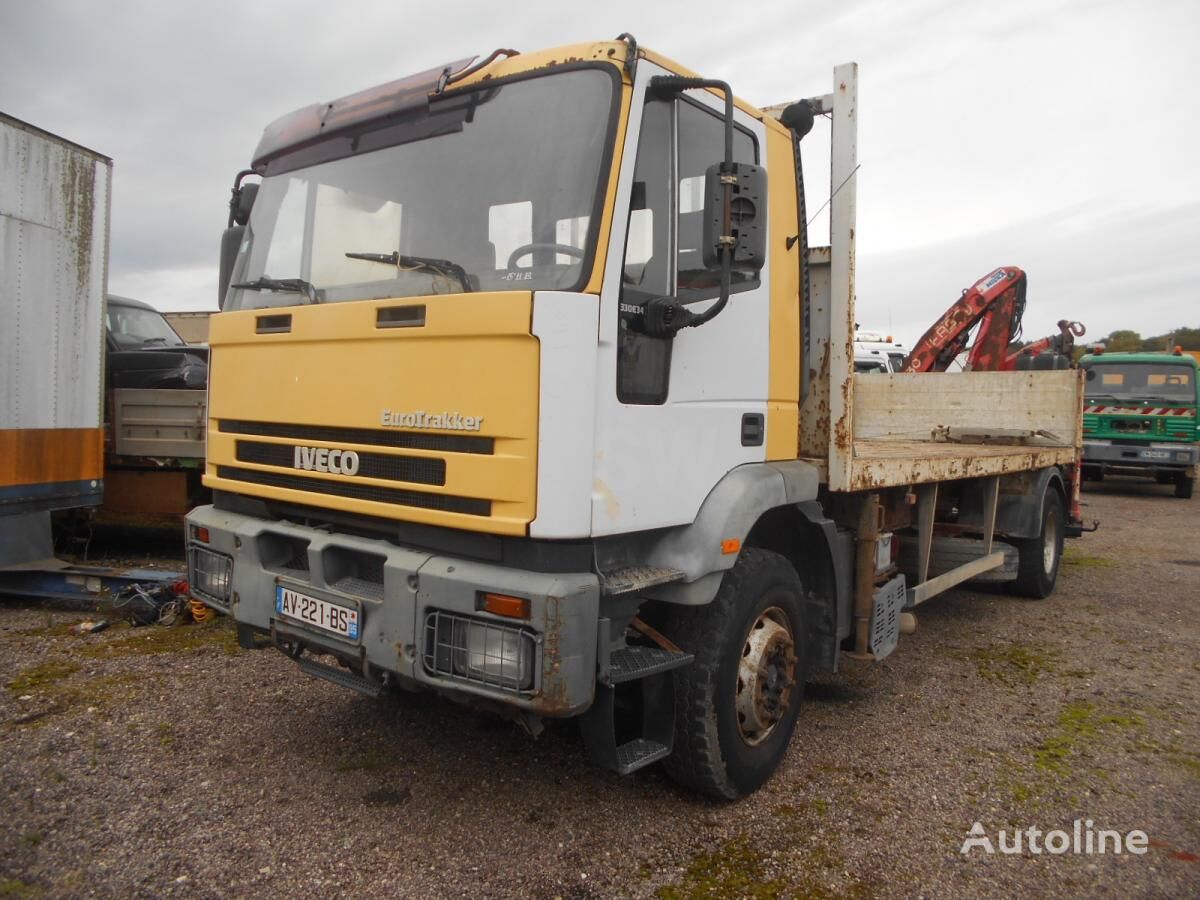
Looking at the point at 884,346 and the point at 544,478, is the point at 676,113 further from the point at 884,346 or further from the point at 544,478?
the point at 884,346

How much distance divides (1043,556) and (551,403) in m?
5.90

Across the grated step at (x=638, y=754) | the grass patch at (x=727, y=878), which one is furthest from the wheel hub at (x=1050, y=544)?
the grated step at (x=638, y=754)

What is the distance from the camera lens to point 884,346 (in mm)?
17062

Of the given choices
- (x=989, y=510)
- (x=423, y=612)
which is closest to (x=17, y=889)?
(x=423, y=612)

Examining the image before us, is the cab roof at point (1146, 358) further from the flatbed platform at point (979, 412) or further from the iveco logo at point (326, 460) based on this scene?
the iveco logo at point (326, 460)

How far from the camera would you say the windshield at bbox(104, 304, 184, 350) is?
8.43 m

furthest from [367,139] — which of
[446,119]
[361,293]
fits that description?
[361,293]

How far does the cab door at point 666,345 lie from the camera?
9.23ft

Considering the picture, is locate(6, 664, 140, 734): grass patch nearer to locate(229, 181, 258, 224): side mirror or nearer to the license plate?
the license plate

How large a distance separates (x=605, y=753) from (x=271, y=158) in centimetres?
284

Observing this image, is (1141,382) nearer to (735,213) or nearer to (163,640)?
(735,213)

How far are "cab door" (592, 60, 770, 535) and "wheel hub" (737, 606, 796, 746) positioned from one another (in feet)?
2.28

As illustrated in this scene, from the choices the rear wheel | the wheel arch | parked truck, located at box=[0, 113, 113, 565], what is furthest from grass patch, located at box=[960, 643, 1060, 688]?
the rear wheel

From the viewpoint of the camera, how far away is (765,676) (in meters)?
3.53
